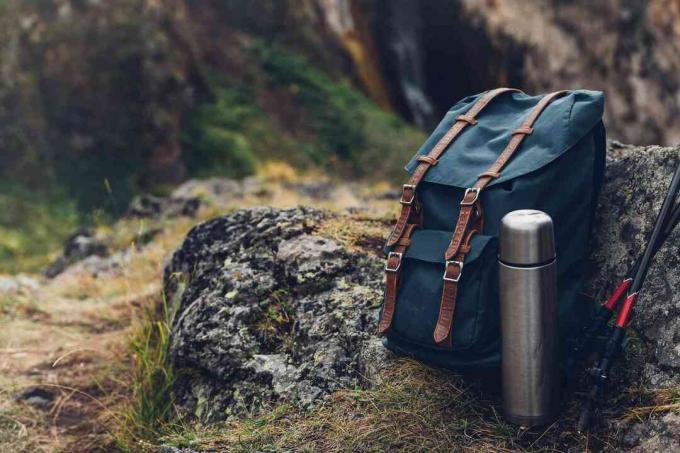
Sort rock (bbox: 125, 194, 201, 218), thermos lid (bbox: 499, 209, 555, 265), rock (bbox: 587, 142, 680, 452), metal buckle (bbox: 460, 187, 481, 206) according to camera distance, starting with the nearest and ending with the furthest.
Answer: thermos lid (bbox: 499, 209, 555, 265) < rock (bbox: 587, 142, 680, 452) < metal buckle (bbox: 460, 187, 481, 206) < rock (bbox: 125, 194, 201, 218)

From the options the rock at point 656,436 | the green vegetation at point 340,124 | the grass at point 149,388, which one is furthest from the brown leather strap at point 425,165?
the green vegetation at point 340,124

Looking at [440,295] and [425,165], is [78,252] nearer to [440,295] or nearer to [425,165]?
[425,165]

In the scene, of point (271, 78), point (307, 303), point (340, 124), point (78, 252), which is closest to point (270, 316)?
point (307, 303)

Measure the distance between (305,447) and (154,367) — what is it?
1090 millimetres

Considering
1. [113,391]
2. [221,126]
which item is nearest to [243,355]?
[113,391]

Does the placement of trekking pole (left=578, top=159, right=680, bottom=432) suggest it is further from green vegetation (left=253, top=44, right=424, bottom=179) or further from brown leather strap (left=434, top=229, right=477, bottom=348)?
green vegetation (left=253, top=44, right=424, bottom=179)

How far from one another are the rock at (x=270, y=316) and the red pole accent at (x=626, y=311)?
0.95 meters

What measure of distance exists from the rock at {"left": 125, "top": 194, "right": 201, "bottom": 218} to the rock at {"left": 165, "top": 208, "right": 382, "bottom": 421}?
4.71 m

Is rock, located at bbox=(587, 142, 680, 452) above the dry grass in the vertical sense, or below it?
above

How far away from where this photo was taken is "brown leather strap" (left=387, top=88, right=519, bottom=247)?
254 cm

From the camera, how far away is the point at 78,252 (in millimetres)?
7445

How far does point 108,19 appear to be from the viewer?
1074 cm

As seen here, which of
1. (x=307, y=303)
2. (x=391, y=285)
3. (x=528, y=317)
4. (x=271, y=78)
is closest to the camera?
(x=528, y=317)

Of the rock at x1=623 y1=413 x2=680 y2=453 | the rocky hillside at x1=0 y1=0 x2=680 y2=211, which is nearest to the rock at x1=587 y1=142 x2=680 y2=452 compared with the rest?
the rock at x1=623 y1=413 x2=680 y2=453
